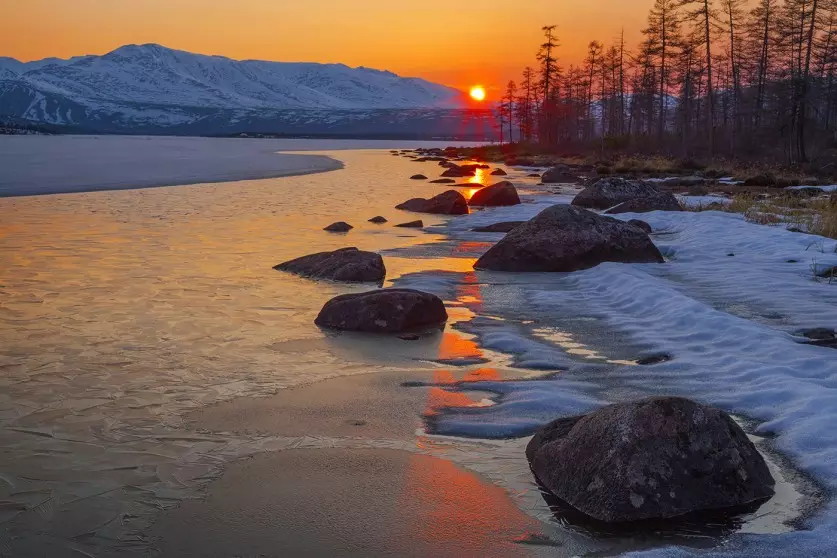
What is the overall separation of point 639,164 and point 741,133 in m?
19.0

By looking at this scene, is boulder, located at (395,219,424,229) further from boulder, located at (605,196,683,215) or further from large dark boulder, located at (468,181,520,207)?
large dark boulder, located at (468,181,520,207)

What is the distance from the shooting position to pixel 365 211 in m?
21.2

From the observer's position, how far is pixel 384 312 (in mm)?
7941

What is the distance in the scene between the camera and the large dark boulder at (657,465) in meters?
3.92

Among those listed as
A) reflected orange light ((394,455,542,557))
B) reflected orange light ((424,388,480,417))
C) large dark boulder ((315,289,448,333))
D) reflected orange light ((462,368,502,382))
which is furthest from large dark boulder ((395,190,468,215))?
reflected orange light ((394,455,542,557))

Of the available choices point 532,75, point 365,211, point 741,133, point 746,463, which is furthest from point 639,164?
point 532,75

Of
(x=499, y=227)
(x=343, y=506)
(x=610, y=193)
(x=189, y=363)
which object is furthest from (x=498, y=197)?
(x=343, y=506)

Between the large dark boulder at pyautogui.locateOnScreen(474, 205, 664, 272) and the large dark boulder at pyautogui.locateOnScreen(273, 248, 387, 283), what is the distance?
185 cm

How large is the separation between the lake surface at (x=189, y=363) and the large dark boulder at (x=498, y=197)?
31.4 feet

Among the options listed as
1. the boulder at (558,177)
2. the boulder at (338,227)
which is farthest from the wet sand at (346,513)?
the boulder at (558,177)

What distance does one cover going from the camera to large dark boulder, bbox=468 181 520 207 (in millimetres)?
23719

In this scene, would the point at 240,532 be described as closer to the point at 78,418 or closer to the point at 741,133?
the point at 78,418

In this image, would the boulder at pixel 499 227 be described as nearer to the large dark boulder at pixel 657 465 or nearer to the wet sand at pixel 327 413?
the wet sand at pixel 327 413

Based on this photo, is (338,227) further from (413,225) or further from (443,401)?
(443,401)
